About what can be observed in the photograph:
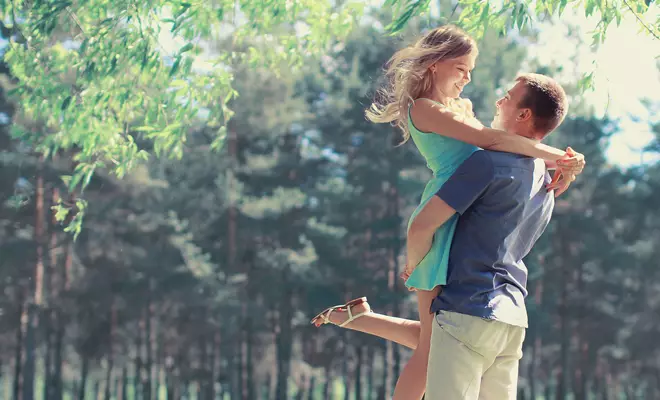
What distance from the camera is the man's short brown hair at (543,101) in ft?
8.95

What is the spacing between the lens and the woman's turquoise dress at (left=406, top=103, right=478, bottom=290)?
2.72m

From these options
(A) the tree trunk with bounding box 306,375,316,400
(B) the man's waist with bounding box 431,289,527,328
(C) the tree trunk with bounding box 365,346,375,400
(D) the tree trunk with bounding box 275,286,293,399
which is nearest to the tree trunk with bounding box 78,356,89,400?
(D) the tree trunk with bounding box 275,286,293,399

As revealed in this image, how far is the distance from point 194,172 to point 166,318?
16.4 ft

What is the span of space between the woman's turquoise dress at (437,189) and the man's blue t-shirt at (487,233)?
0.03m

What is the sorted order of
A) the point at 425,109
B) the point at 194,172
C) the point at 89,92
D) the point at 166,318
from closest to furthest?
the point at 425,109 → the point at 89,92 → the point at 194,172 → the point at 166,318

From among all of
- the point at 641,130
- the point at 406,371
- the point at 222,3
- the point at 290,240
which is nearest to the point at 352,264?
the point at 290,240

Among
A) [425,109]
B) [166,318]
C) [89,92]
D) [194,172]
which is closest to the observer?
[425,109]

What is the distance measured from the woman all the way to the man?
4 cm

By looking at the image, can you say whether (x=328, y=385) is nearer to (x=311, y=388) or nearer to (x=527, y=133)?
(x=311, y=388)

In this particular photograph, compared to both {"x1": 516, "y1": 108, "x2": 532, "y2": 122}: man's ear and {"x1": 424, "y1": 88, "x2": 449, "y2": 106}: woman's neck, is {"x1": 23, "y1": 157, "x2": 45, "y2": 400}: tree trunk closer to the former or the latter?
{"x1": 424, "y1": 88, "x2": 449, "y2": 106}: woman's neck

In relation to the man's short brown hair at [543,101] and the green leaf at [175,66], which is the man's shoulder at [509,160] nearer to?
the man's short brown hair at [543,101]

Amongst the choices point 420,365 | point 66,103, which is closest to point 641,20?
point 420,365

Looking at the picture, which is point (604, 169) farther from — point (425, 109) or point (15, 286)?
point (425, 109)

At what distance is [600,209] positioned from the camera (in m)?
23.8
